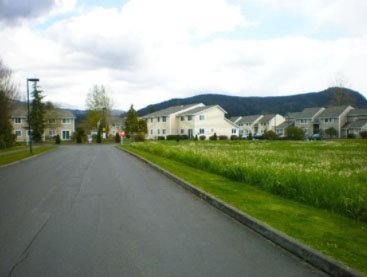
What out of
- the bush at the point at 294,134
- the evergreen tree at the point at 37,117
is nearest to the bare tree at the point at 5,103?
the evergreen tree at the point at 37,117

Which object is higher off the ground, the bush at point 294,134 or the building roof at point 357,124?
the building roof at point 357,124

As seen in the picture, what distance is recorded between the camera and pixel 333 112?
3782 inches

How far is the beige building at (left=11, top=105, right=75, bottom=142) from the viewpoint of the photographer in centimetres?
9288

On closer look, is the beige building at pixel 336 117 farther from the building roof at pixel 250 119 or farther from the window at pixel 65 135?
the window at pixel 65 135

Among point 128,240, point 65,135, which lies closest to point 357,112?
point 65,135

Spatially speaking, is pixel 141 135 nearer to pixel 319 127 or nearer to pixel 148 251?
pixel 319 127

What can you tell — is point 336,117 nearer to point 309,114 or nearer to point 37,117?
point 309,114

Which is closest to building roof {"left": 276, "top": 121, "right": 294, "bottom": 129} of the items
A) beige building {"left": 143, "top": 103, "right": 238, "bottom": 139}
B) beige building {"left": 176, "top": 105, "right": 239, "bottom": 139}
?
beige building {"left": 143, "top": 103, "right": 238, "bottom": 139}

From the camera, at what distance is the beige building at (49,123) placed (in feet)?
305

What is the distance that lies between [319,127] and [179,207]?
98.5m

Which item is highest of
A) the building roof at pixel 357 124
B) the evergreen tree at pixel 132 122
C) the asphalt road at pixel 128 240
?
the evergreen tree at pixel 132 122

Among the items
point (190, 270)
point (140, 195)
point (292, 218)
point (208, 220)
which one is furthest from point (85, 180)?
point (190, 270)

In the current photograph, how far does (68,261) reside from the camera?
577 centimetres

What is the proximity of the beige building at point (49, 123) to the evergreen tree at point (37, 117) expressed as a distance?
3.10m
